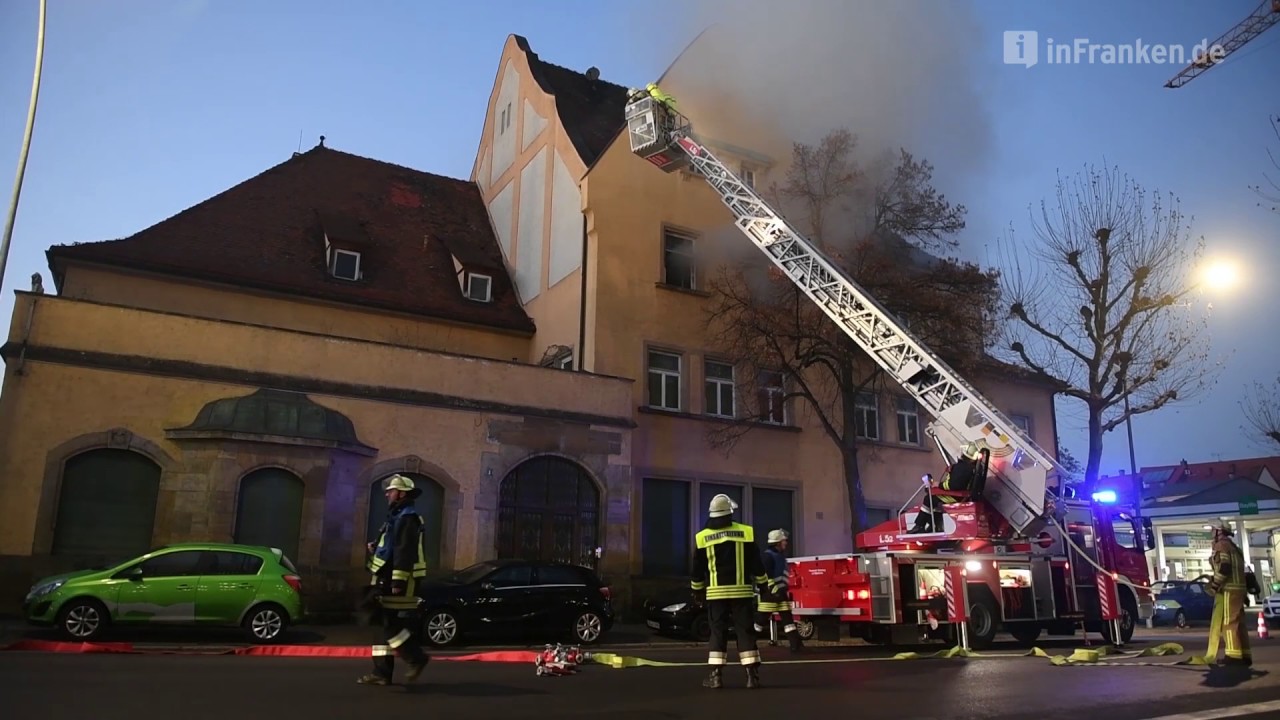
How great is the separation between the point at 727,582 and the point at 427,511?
11630mm

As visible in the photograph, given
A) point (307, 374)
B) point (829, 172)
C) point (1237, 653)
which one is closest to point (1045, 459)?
point (1237, 653)

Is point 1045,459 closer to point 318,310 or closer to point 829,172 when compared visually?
point 829,172

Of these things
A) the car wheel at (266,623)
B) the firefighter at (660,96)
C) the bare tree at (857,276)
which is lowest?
the car wheel at (266,623)

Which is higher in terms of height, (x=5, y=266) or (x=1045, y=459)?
(x=5, y=266)

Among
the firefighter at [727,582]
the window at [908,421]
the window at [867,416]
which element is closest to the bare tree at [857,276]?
the window at [867,416]

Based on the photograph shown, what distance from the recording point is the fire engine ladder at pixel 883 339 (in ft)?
47.8

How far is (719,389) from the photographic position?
78.8 ft

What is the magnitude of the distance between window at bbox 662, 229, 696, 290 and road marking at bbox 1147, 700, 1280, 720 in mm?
17726

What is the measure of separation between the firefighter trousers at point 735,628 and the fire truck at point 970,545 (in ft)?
18.9

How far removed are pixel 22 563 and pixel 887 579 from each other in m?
13.6

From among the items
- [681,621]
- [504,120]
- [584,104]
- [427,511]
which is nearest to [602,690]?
[681,621]

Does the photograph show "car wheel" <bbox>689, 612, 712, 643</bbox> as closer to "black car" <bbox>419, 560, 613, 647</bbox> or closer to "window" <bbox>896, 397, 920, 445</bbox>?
"black car" <bbox>419, 560, 613, 647</bbox>

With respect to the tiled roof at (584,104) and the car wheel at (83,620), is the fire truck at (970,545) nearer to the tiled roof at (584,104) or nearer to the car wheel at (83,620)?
the tiled roof at (584,104)

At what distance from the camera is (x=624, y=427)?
69.1ft
